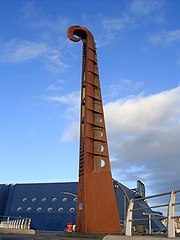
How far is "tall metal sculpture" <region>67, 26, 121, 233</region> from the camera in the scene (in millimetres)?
15797

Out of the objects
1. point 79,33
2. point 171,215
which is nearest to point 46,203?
point 79,33

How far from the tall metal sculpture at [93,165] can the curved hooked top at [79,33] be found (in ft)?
0.98

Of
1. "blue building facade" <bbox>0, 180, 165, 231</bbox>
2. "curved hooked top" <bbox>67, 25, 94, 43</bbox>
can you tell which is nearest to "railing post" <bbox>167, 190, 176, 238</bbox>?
"curved hooked top" <bbox>67, 25, 94, 43</bbox>

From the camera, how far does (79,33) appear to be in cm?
2003

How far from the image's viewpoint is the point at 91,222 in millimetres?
15562

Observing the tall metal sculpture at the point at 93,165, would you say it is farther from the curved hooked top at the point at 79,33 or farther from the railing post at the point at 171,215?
the railing post at the point at 171,215

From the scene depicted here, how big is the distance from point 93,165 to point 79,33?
8.34 m

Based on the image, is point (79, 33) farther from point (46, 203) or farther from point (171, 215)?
point (46, 203)

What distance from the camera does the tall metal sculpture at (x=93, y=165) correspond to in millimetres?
15797

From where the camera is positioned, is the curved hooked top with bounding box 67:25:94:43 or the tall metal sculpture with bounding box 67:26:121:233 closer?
Answer: the tall metal sculpture with bounding box 67:26:121:233

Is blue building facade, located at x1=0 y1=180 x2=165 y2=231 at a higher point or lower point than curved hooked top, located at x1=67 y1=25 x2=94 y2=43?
lower

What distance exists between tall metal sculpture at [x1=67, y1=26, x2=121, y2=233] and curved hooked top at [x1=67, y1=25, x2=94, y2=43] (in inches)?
11.8

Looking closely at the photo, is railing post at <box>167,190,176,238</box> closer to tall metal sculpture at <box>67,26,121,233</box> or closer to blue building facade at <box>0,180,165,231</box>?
tall metal sculpture at <box>67,26,121,233</box>

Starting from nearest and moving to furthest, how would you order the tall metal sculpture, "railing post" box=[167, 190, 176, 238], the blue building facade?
"railing post" box=[167, 190, 176, 238]
the tall metal sculpture
the blue building facade
